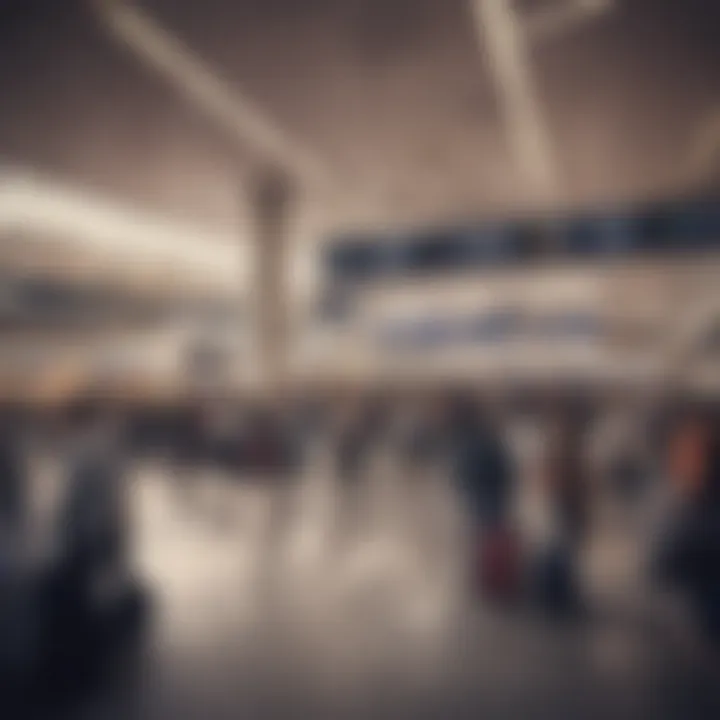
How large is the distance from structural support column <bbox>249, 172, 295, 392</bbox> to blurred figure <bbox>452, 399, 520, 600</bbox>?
0.63 meters

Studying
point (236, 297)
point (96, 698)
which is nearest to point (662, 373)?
point (236, 297)

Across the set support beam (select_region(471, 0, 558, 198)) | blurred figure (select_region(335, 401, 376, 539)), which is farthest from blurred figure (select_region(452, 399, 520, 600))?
support beam (select_region(471, 0, 558, 198))

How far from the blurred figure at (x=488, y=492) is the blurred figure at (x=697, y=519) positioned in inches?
14.5

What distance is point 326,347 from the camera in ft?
5.64

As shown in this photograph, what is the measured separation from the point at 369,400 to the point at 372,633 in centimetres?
63

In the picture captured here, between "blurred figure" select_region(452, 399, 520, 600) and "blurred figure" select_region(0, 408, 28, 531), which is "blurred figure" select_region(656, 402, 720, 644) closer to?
"blurred figure" select_region(452, 399, 520, 600)

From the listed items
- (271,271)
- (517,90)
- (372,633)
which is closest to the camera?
(517,90)

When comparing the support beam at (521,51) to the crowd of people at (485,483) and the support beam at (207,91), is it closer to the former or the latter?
the support beam at (207,91)

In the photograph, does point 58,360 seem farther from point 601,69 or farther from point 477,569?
point 601,69

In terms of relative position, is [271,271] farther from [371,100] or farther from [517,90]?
[517,90]

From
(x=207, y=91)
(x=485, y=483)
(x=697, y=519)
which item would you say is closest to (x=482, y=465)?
(x=485, y=483)

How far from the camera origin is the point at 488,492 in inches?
57.9

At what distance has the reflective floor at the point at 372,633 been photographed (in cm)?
139

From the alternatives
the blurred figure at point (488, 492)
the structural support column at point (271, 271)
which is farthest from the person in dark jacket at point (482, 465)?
the structural support column at point (271, 271)
